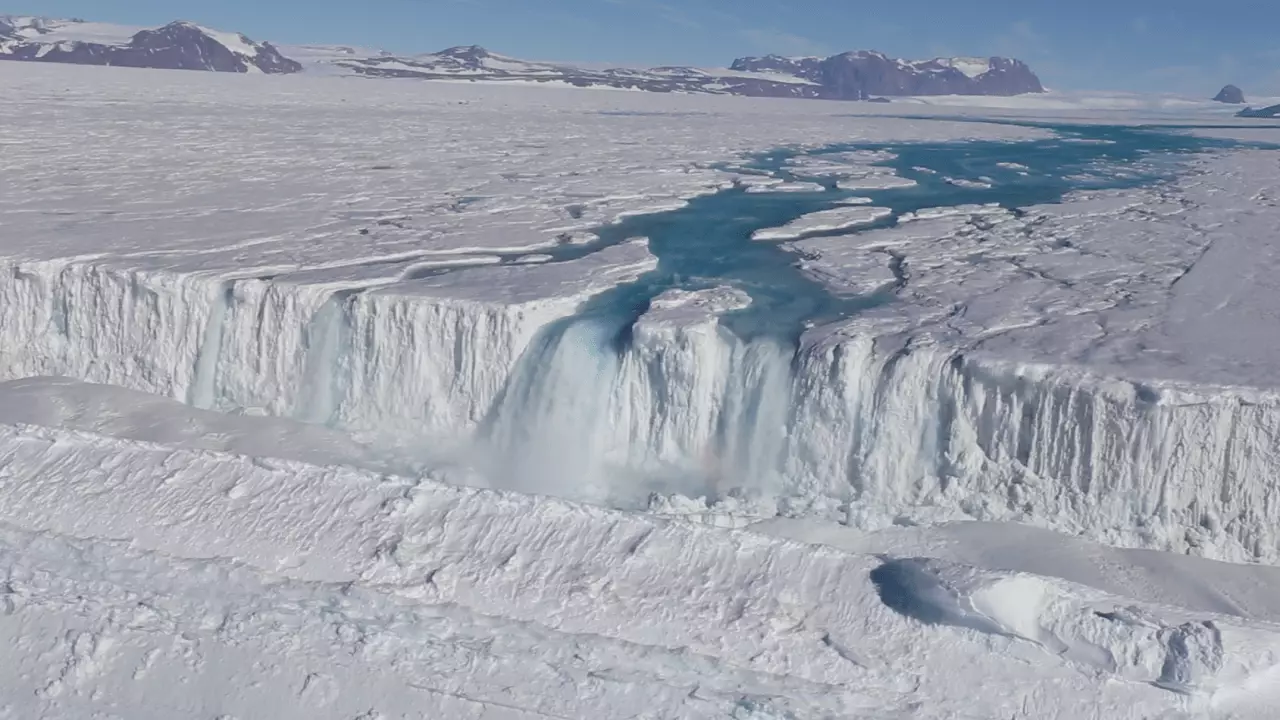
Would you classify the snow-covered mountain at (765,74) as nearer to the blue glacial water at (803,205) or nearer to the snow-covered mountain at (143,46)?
the snow-covered mountain at (143,46)

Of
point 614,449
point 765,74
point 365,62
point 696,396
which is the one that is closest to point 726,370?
point 696,396

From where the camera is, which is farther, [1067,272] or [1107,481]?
[1067,272]

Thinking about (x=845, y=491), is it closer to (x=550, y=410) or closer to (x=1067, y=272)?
(x=550, y=410)

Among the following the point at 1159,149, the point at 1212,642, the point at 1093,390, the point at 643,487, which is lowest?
the point at 643,487

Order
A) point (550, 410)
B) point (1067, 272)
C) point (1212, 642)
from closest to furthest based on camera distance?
point (1212, 642)
point (550, 410)
point (1067, 272)

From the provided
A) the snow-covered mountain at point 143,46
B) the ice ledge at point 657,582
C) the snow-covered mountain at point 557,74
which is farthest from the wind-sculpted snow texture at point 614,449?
the snow-covered mountain at point 143,46

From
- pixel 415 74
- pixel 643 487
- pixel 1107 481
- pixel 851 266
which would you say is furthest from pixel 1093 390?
pixel 415 74
